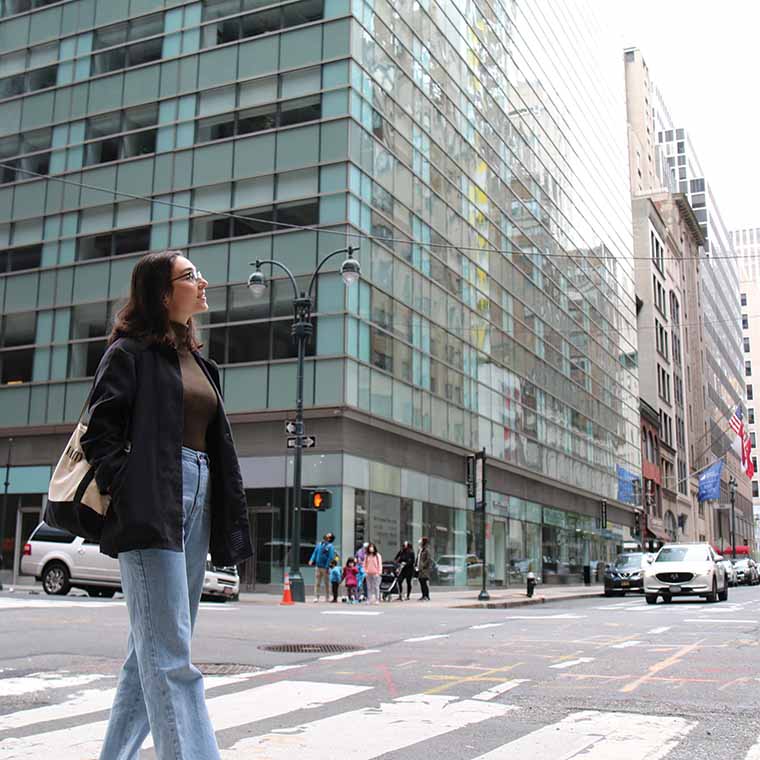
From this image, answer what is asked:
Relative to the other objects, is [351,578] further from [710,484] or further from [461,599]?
[710,484]

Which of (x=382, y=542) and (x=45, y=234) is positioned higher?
(x=45, y=234)

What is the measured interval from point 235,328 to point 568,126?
117 feet

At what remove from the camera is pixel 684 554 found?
26.3 metres

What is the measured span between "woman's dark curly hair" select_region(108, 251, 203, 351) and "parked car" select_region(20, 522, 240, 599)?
64.5ft

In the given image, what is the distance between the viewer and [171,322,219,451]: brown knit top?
343 centimetres

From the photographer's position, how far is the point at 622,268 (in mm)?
70250

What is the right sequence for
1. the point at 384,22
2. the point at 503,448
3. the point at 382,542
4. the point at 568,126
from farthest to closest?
the point at 568,126 < the point at 503,448 < the point at 384,22 < the point at 382,542

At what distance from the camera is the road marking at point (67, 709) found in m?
5.73

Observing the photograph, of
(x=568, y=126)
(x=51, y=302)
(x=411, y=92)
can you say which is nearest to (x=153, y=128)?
(x=51, y=302)

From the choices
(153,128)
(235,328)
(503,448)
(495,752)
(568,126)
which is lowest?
(495,752)

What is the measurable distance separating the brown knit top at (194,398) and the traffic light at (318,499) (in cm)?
2021

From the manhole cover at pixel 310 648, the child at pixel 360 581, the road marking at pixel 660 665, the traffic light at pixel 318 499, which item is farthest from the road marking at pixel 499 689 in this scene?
the child at pixel 360 581

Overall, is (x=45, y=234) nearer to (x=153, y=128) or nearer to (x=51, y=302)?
(x=51, y=302)

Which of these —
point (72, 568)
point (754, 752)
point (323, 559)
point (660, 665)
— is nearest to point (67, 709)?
point (754, 752)
